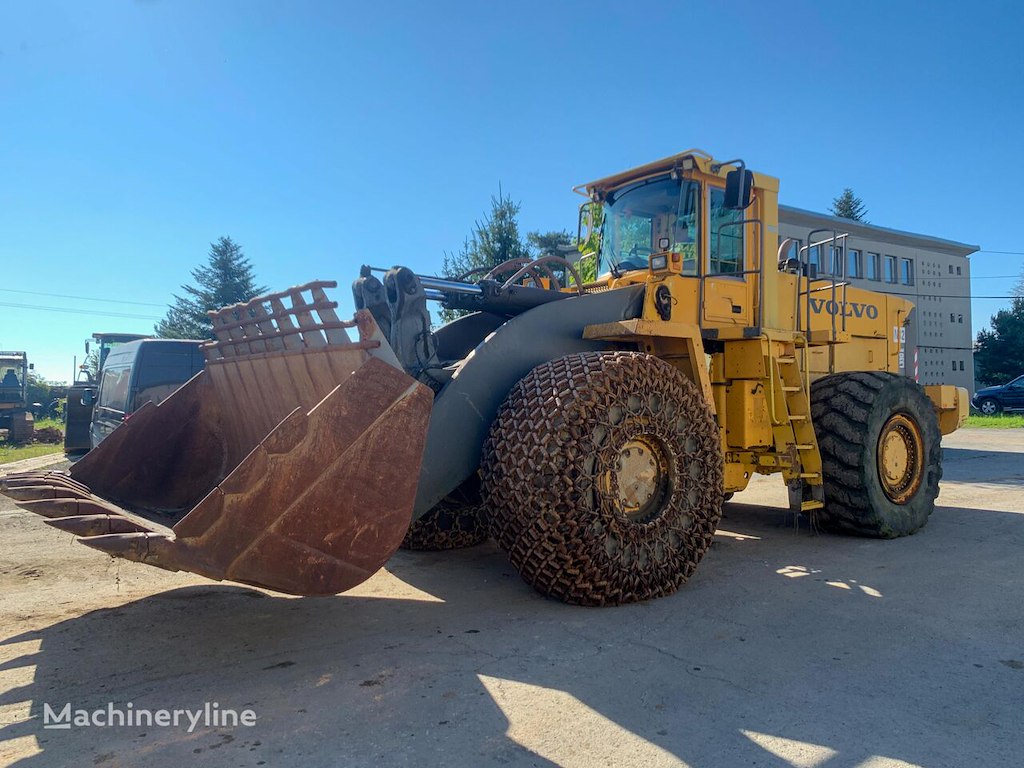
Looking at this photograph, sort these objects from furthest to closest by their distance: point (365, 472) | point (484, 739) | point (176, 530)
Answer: point (365, 472) → point (176, 530) → point (484, 739)

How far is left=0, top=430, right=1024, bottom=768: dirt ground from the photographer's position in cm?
273

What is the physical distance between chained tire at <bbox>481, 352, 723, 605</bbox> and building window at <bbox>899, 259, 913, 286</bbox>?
25512mm

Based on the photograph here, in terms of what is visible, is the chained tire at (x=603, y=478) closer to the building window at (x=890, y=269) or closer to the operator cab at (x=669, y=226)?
the operator cab at (x=669, y=226)

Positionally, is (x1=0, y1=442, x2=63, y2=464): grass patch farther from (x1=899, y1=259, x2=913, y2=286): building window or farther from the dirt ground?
(x1=899, y1=259, x2=913, y2=286): building window

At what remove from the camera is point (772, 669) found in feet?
11.5

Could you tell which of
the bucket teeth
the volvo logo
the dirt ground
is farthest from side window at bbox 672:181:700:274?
the bucket teeth

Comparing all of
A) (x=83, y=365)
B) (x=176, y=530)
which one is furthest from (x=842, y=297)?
(x=83, y=365)

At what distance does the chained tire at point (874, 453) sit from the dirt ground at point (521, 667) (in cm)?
91

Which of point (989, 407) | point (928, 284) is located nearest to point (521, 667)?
point (928, 284)

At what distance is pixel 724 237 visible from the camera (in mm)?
5902

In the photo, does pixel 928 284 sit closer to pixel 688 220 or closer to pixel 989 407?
pixel 989 407

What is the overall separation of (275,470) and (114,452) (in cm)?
227

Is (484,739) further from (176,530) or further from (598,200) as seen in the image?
(598,200)

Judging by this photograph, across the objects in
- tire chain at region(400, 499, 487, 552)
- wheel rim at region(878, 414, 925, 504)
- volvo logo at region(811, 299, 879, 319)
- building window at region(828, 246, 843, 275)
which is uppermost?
building window at region(828, 246, 843, 275)
